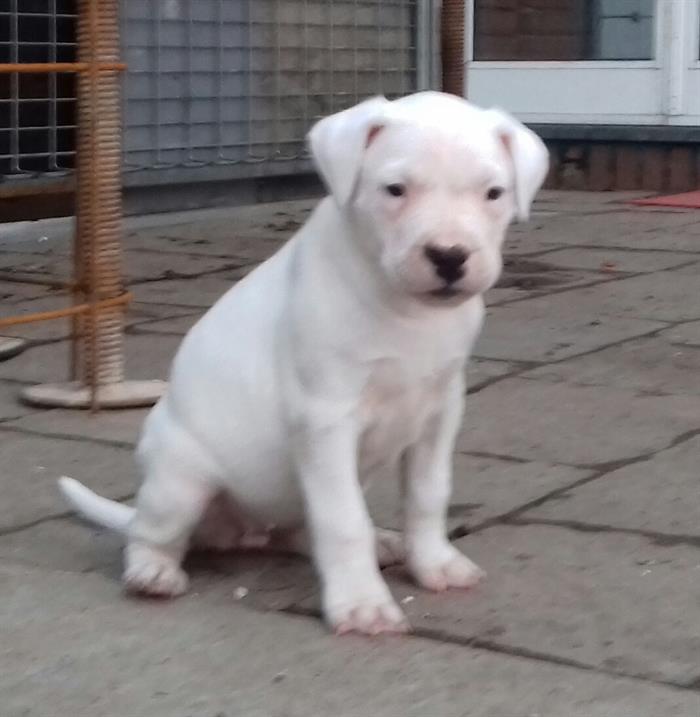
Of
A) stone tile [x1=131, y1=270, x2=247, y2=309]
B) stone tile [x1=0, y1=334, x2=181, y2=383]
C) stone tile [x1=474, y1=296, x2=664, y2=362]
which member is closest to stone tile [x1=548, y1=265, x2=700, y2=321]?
stone tile [x1=474, y1=296, x2=664, y2=362]

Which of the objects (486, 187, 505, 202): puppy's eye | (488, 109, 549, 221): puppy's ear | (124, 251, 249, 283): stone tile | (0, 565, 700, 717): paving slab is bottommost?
(0, 565, 700, 717): paving slab

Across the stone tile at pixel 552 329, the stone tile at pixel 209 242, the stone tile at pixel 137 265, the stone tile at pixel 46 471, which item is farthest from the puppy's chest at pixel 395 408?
the stone tile at pixel 209 242

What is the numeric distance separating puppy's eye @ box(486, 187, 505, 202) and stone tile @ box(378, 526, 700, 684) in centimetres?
70

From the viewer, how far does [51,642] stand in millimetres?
2604

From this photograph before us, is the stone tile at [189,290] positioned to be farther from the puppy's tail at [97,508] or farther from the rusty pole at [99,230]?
the puppy's tail at [97,508]

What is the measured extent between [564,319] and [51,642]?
3.32 m

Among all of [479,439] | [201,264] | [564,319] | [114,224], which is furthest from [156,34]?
[479,439]

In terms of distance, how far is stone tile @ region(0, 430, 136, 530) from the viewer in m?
3.41

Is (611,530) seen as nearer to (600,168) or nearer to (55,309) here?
(55,309)

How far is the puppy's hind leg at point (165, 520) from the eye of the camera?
2.83 metres

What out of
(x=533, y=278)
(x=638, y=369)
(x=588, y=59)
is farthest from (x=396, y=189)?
(x=588, y=59)

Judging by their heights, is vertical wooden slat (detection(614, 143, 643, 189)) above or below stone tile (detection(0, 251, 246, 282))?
above

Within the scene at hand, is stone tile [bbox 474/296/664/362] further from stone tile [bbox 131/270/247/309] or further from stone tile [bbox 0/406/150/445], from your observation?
stone tile [bbox 0/406/150/445]

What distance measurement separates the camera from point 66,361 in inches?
195
